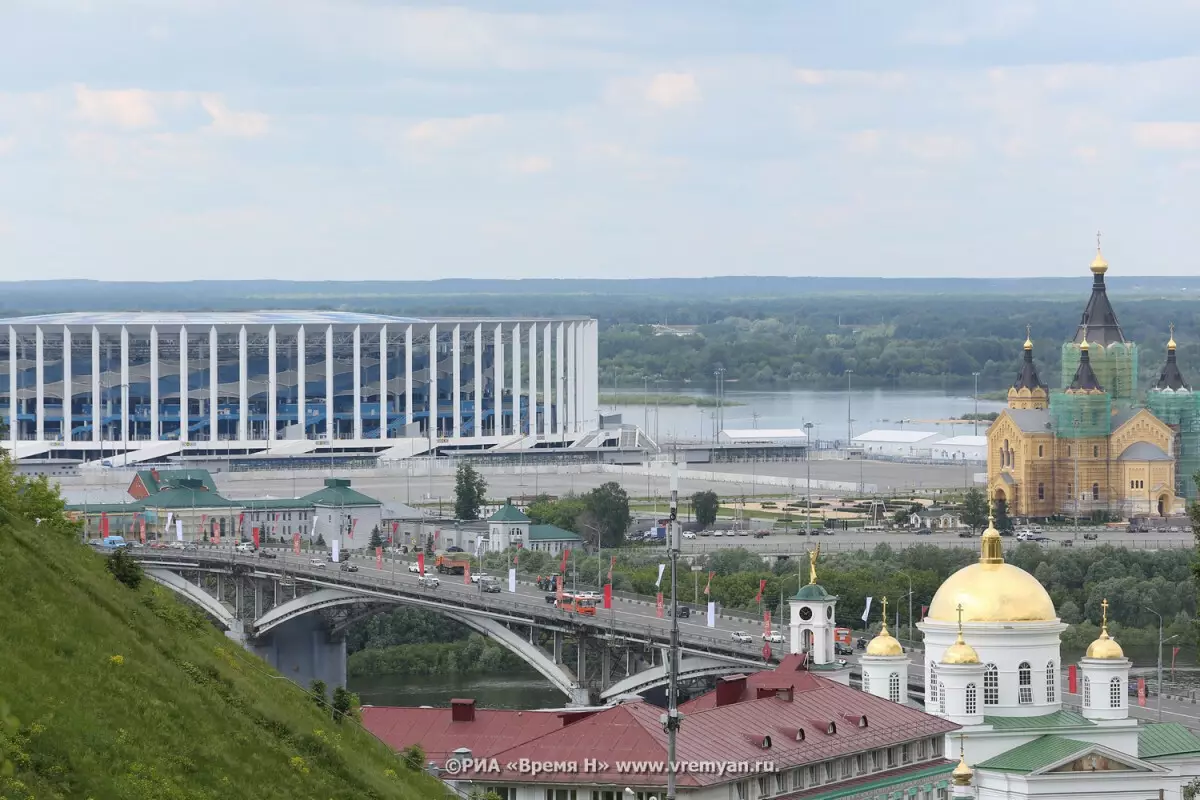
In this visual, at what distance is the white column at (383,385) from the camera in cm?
16225

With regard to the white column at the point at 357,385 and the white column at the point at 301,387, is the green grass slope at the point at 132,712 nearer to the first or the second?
the white column at the point at 301,387

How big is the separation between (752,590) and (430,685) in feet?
37.7

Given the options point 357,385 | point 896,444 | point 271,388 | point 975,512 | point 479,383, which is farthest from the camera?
point 896,444

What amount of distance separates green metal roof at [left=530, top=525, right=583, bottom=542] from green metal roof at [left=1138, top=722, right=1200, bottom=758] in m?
53.3

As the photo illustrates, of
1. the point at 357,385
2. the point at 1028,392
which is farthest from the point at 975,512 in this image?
the point at 357,385

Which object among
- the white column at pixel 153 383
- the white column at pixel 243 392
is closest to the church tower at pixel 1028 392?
the white column at pixel 243 392

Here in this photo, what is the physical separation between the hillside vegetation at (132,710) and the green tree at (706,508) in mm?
89850

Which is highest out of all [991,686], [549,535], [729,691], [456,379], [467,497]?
[456,379]

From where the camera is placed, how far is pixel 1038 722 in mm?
57969

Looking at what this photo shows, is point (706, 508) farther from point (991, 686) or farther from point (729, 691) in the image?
point (729, 691)

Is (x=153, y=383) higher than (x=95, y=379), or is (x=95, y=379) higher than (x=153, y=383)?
(x=95, y=379)

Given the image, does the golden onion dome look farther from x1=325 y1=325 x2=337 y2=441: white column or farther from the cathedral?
x1=325 y1=325 x2=337 y2=441: white column

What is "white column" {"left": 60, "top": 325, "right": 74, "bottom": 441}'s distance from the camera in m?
156

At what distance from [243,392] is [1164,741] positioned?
104 m
